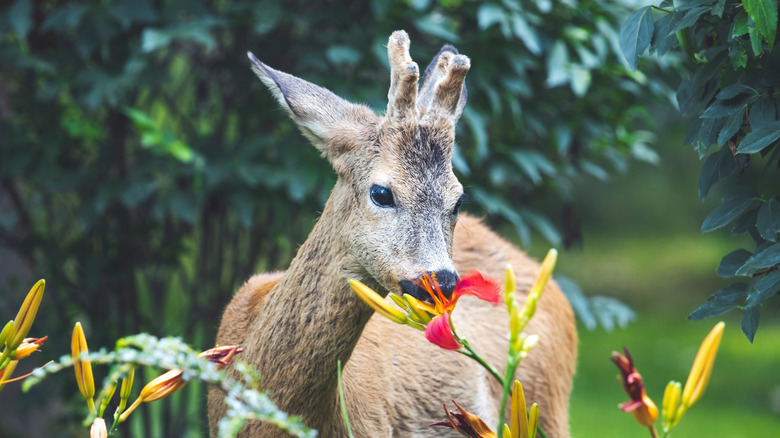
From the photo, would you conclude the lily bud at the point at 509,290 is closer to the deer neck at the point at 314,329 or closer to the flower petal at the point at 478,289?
the flower petal at the point at 478,289

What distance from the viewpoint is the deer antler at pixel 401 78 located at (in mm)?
2576

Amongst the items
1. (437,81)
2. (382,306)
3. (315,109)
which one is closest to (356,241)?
(315,109)

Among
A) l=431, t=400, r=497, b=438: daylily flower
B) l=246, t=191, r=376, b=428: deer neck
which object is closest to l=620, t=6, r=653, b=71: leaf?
l=246, t=191, r=376, b=428: deer neck

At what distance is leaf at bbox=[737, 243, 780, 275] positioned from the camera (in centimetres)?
220

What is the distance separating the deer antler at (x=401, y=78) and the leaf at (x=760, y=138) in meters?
0.97

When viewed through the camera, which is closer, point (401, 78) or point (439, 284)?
point (439, 284)

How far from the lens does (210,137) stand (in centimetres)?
464

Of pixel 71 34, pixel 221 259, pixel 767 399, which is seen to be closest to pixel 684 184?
pixel 767 399

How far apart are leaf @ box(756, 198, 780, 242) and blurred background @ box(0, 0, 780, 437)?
181 cm

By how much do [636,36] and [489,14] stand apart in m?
1.74

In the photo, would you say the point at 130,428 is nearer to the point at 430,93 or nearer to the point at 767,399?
the point at 430,93

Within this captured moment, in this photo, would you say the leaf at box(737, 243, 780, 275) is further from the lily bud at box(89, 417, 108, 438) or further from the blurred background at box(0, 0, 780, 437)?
the blurred background at box(0, 0, 780, 437)

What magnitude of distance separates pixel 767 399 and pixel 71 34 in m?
7.93

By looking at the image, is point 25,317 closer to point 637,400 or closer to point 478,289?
point 478,289
